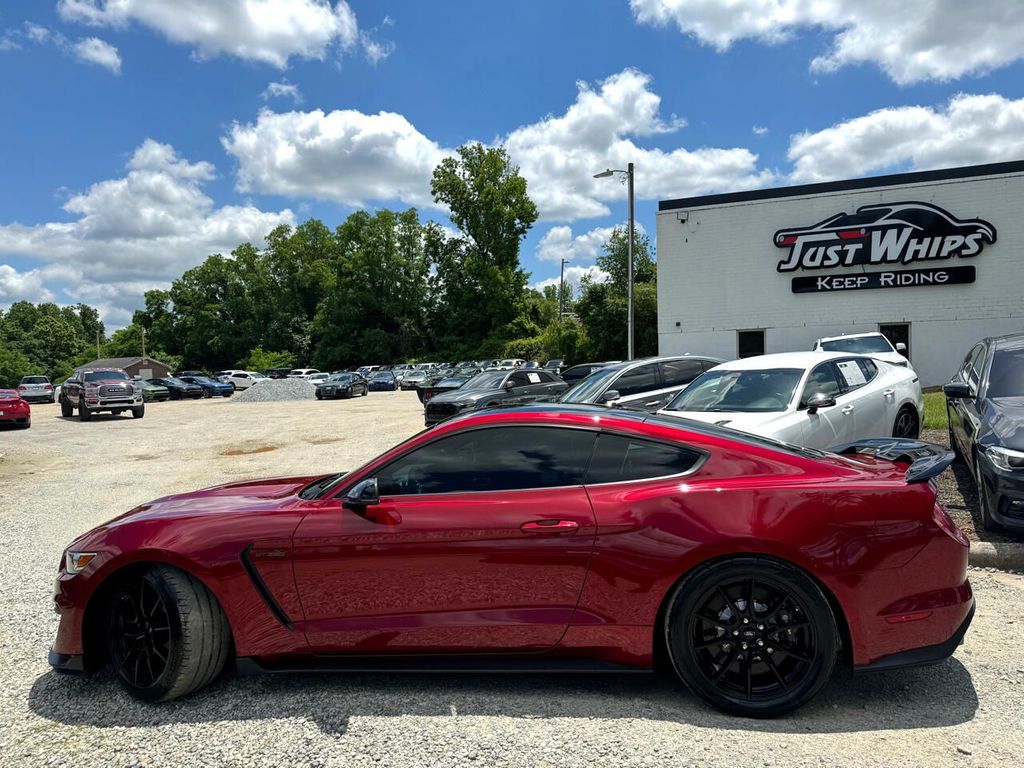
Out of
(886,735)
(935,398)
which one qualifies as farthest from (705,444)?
(935,398)

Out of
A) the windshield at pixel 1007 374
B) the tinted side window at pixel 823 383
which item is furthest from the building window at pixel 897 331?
the windshield at pixel 1007 374

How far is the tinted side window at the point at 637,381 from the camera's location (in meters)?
10.4

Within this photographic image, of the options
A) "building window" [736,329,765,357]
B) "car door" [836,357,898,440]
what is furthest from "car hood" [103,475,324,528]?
"building window" [736,329,765,357]

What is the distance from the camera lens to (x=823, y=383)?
293 inches

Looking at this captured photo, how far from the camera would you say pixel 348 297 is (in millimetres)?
76750

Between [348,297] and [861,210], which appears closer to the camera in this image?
[861,210]

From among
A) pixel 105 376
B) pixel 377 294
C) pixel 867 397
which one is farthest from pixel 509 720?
pixel 377 294

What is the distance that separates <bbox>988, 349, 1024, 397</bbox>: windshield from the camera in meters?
6.18

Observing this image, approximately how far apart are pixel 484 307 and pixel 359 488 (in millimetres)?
67497

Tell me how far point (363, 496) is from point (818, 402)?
5338 millimetres

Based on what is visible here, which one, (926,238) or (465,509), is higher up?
(926,238)

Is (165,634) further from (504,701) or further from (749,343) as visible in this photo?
(749,343)

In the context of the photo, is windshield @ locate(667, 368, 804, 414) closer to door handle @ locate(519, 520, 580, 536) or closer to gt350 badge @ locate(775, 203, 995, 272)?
door handle @ locate(519, 520, 580, 536)

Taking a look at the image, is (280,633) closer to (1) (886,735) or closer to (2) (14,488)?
(1) (886,735)
